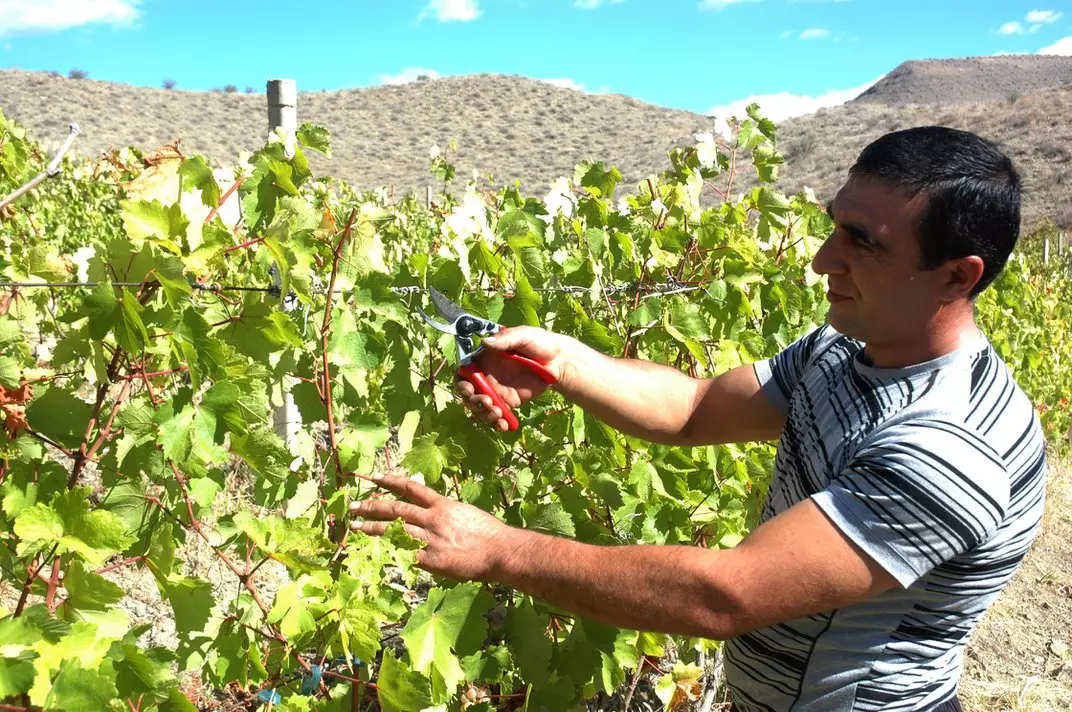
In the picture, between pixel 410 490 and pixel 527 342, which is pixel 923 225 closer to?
pixel 527 342

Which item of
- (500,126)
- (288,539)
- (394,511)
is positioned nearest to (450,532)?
(394,511)

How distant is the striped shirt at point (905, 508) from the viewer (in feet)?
4.25

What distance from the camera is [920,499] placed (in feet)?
4.22

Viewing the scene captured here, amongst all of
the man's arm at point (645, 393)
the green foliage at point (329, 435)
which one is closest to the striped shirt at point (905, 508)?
the man's arm at point (645, 393)

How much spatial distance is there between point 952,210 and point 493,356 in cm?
85

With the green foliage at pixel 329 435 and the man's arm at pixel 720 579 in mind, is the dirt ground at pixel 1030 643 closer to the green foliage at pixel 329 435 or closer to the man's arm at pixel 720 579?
the green foliage at pixel 329 435

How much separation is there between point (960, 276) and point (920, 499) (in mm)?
361

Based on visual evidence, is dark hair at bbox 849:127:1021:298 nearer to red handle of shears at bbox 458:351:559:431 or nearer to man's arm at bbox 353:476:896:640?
man's arm at bbox 353:476:896:640

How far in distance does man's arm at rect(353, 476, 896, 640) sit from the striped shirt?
0.14 ft

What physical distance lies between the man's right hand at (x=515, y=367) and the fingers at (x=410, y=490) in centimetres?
26

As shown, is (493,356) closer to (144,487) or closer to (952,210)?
(144,487)

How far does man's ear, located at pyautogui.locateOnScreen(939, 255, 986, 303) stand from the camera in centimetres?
140

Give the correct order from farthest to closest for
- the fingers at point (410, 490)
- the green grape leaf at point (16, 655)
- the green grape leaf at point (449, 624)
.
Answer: the green grape leaf at point (449, 624), the fingers at point (410, 490), the green grape leaf at point (16, 655)

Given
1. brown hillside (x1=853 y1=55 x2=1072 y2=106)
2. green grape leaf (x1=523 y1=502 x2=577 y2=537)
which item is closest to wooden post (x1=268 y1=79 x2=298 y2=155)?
green grape leaf (x1=523 y1=502 x2=577 y2=537)
